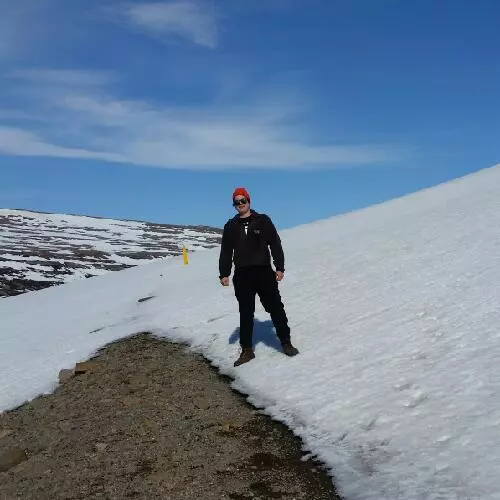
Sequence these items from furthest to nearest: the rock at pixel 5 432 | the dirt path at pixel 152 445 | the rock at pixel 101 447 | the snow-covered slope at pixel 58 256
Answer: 1. the snow-covered slope at pixel 58 256
2. the rock at pixel 5 432
3. the rock at pixel 101 447
4. the dirt path at pixel 152 445

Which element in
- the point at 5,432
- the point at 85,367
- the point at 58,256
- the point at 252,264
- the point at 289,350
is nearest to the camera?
the point at 5,432

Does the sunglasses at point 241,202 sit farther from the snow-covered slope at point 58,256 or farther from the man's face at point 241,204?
the snow-covered slope at point 58,256

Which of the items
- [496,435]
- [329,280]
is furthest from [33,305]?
[496,435]

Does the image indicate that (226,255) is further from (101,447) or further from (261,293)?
(101,447)

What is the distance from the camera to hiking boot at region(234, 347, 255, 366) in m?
8.98

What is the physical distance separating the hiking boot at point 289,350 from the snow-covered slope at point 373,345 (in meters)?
0.17

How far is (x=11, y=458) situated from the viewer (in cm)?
652

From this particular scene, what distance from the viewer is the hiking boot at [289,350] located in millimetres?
8727

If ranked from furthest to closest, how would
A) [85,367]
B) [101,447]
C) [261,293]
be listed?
1. [85,367]
2. [261,293]
3. [101,447]

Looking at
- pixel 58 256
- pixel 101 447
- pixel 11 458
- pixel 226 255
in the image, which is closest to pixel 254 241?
pixel 226 255

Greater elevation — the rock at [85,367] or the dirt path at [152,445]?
the rock at [85,367]

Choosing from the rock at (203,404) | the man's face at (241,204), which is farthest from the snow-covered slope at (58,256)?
the rock at (203,404)

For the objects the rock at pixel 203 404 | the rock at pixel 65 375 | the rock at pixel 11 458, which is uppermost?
the rock at pixel 203 404

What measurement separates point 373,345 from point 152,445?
3699 mm
